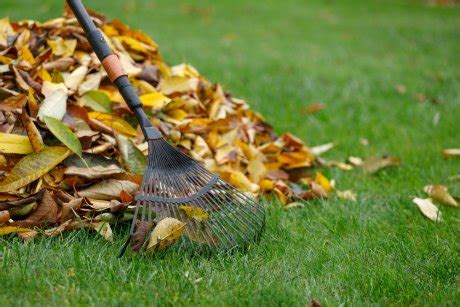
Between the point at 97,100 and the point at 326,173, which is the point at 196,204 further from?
the point at 326,173

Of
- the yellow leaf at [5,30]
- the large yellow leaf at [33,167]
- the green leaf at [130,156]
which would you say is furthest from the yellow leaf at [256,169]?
the yellow leaf at [5,30]

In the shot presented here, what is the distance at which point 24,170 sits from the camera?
2.23 metres

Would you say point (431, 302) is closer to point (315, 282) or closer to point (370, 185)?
point (315, 282)

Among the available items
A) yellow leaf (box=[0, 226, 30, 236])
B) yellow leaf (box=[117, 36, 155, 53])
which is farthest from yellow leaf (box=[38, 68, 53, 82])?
yellow leaf (box=[0, 226, 30, 236])

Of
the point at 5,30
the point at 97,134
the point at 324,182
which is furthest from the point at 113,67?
the point at 324,182

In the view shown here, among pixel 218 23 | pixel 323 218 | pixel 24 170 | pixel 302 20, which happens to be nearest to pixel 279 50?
pixel 218 23

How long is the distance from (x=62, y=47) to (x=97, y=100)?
16.2 inches

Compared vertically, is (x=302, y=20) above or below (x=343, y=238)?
below

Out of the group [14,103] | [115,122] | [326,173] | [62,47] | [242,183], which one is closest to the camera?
[14,103]

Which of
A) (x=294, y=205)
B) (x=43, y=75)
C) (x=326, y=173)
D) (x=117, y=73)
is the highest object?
(x=117, y=73)

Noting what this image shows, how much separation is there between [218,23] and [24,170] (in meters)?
6.25

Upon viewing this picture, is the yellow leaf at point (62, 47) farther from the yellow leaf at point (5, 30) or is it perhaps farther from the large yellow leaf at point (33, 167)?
the large yellow leaf at point (33, 167)

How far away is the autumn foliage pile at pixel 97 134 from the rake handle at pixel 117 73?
8.6 inches

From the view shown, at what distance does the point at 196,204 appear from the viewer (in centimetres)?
219
